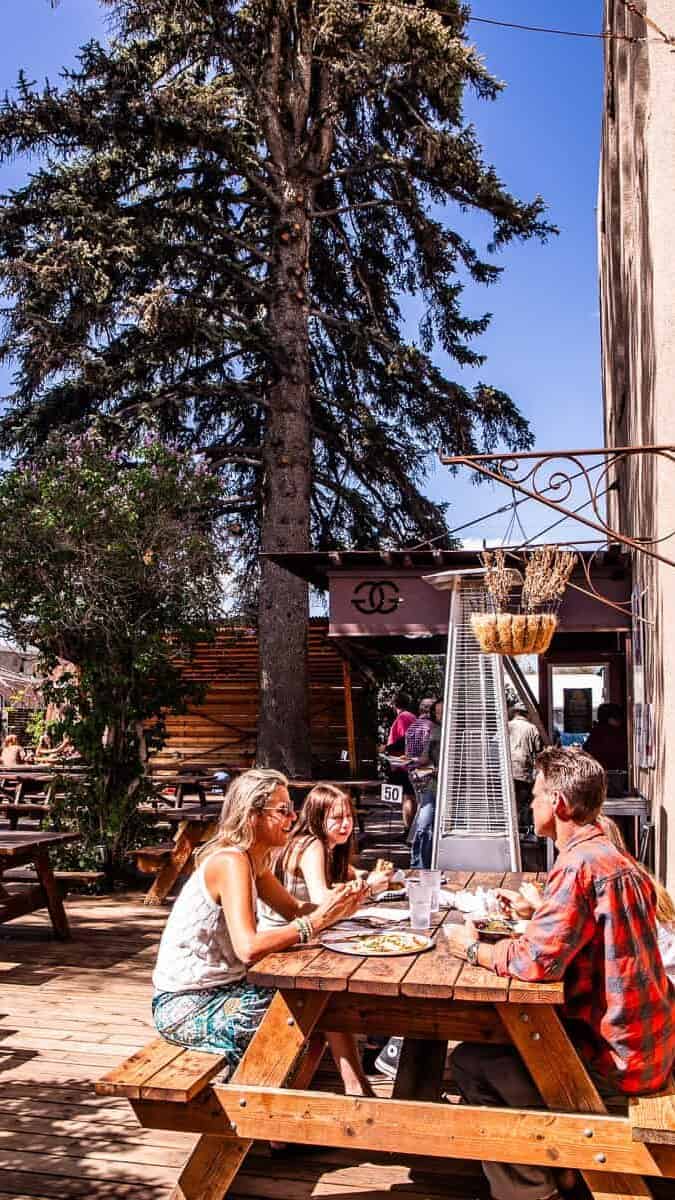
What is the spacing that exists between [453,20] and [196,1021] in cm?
1478

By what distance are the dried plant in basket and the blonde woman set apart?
8.53 ft

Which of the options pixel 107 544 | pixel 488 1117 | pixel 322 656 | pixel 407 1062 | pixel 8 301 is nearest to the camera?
pixel 488 1117

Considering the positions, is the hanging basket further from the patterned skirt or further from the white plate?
the patterned skirt

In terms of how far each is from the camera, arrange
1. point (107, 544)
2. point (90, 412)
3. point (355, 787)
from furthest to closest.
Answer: point (90, 412), point (355, 787), point (107, 544)

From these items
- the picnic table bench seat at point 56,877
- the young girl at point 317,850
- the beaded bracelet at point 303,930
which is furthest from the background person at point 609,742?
the beaded bracelet at point 303,930

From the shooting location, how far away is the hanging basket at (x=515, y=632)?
6.04 m

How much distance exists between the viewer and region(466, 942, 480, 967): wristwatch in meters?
3.24

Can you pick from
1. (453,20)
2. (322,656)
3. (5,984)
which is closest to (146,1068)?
(5,984)

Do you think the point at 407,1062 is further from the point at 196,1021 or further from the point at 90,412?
the point at 90,412

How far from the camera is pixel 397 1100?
3.23 m

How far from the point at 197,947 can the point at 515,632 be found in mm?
3044

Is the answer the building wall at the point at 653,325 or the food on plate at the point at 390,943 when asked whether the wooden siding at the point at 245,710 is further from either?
the food on plate at the point at 390,943

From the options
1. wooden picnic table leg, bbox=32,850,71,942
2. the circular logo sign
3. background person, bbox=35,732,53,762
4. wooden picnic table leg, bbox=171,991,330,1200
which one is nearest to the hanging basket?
wooden picnic table leg, bbox=171,991,330,1200

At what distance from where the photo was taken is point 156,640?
1051 centimetres
